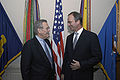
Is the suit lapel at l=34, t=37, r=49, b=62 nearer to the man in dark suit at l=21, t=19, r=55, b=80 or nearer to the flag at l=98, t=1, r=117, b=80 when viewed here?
the man in dark suit at l=21, t=19, r=55, b=80

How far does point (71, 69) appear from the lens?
191cm

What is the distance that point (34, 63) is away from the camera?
5.80 feet

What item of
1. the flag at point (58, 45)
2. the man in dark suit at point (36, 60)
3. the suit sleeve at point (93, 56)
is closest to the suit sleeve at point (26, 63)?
the man in dark suit at point (36, 60)

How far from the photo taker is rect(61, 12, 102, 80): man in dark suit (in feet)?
5.92

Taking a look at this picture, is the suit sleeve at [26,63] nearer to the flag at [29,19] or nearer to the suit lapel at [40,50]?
the suit lapel at [40,50]

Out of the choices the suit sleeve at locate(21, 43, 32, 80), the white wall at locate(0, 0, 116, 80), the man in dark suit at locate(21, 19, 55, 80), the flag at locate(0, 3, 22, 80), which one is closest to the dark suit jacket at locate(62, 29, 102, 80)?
the man in dark suit at locate(21, 19, 55, 80)

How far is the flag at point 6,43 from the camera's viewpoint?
2.51 meters

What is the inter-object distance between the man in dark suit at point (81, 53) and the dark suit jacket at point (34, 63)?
385 mm

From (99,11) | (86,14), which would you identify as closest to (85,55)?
(86,14)

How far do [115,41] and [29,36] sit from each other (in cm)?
190

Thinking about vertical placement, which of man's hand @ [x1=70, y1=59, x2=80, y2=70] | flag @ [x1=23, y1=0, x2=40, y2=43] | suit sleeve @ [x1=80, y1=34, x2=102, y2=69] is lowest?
man's hand @ [x1=70, y1=59, x2=80, y2=70]

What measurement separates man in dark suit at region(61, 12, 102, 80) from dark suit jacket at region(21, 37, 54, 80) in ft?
1.26

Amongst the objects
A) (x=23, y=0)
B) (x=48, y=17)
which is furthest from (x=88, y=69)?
(x=23, y=0)

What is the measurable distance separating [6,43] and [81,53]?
5.52 feet
